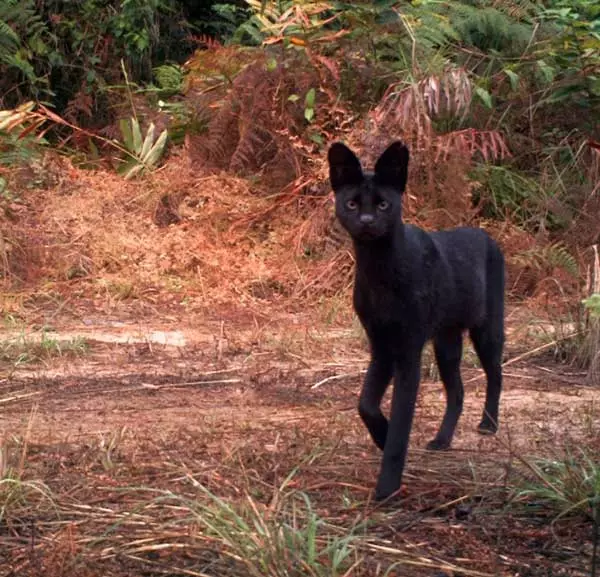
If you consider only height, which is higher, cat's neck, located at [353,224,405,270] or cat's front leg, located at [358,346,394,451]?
cat's neck, located at [353,224,405,270]

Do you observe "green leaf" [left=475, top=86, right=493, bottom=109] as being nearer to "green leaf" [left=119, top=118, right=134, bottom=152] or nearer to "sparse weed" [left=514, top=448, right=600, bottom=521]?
"green leaf" [left=119, top=118, right=134, bottom=152]

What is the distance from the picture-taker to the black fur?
4.09 meters

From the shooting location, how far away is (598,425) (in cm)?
509

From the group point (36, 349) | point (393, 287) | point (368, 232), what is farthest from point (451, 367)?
point (36, 349)

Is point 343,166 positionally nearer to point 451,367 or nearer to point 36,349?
point 451,367

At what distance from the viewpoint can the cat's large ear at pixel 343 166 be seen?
4070mm

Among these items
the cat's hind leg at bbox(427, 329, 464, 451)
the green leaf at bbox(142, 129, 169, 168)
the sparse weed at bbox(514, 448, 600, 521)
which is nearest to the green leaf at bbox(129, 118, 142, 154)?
the green leaf at bbox(142, 129, 169, 168)

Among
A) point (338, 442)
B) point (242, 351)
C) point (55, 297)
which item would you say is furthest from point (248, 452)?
point (55, 297)

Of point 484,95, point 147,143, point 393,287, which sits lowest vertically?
point 147,143

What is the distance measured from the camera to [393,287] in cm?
423

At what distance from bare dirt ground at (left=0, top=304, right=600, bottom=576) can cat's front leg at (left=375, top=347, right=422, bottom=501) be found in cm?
9

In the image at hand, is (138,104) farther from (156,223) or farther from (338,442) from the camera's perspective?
(338,442)

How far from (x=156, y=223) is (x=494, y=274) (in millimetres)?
4244

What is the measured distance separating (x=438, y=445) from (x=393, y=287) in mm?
870
